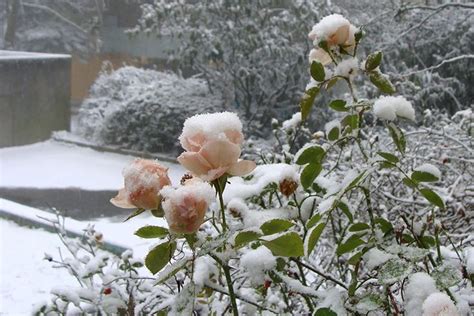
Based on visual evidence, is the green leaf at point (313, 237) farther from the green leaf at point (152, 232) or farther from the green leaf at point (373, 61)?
the green leaf at point (373, 61)

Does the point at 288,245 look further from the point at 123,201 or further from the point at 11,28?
the point at 11,28

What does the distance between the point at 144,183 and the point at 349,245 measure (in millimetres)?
299

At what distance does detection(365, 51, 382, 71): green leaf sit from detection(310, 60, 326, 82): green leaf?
0.23 ft

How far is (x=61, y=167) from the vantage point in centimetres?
774

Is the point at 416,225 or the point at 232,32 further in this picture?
the point at 232,32

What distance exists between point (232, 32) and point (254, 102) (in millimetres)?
961

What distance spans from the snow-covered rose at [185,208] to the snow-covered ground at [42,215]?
30 cm

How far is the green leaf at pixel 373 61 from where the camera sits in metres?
1.03

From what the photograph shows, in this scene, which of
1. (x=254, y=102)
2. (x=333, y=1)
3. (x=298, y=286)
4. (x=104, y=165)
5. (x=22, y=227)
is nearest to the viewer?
A: (x=298, y=286)

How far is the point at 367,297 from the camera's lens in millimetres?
823

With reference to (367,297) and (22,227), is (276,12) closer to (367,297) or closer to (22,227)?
(22,227)

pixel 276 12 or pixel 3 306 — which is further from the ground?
pixel 276 12

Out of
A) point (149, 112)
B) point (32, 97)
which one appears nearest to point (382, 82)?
point (149, 112)

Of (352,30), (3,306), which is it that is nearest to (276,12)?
(3,306)
